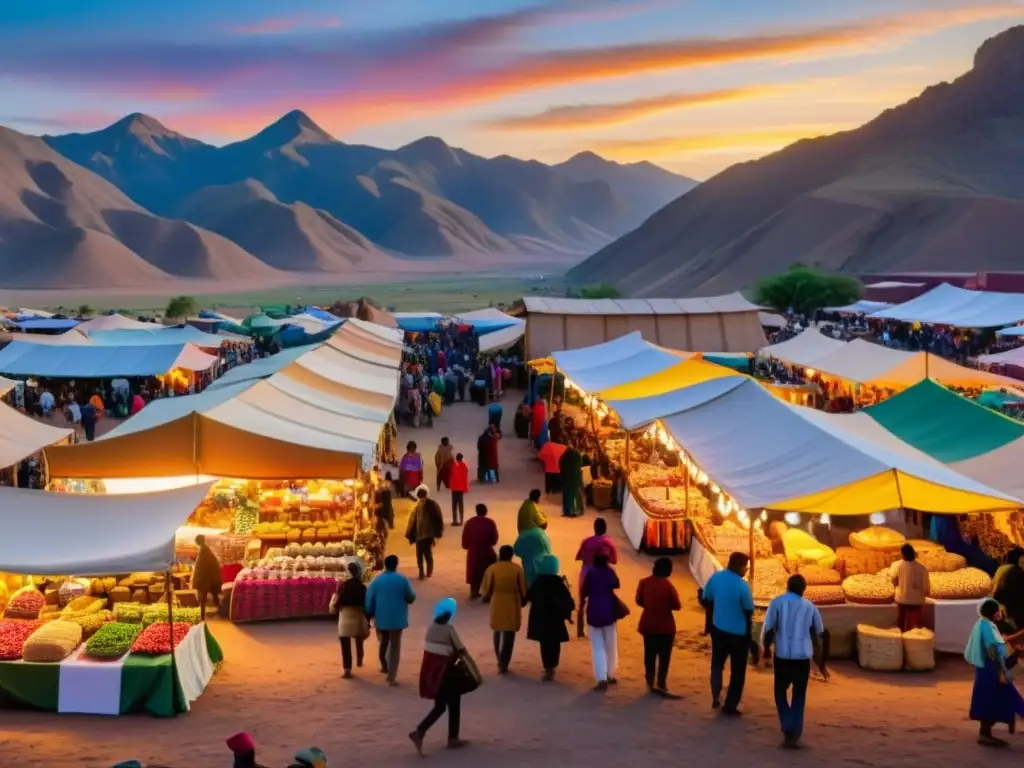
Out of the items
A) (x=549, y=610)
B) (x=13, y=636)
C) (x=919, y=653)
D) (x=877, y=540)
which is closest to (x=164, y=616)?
(x=13, y=636)

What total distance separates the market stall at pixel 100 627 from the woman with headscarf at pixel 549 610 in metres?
2.65

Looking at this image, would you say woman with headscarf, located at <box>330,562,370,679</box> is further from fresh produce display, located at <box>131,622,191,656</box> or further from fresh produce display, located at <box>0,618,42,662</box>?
fresh produce display, located at <box>0,618,42,662</box>

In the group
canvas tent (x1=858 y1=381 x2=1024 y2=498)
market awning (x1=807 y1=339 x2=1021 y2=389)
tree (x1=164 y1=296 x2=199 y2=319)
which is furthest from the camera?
tree (x1=164 y1=296 x2=199 y2=319)

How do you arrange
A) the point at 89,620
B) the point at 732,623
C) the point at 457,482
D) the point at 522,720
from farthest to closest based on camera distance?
the point at 457,482
the point at 89,620
the point at 522,720
the point at 732,623

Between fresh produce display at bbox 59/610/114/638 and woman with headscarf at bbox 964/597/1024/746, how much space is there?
6.56m

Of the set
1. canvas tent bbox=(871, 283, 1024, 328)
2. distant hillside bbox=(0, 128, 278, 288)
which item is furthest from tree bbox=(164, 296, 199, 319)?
distant hillside bbox=(0, 128, 278, 288)

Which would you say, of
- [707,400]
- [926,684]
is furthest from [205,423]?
[926,684]

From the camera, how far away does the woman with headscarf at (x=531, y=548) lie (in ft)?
30.7

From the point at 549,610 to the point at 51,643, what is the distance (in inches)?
147

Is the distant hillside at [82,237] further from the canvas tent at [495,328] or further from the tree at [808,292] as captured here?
the canvas tent at [495,328]

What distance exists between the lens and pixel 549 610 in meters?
8.12

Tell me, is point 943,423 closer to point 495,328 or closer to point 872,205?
point 495,328

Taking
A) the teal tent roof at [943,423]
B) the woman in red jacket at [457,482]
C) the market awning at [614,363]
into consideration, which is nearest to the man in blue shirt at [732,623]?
the teal tent roof at [943,423]

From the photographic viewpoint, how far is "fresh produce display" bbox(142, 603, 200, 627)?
8.55m
